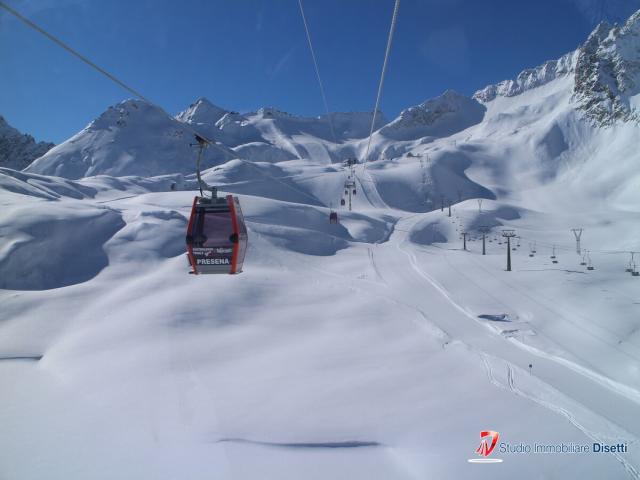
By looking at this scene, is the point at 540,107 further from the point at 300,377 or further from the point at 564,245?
the point at 300,377

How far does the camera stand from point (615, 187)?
230 feet

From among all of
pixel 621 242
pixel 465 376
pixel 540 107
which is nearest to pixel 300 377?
pixel 465 376

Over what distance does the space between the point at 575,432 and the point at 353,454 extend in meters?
5.78

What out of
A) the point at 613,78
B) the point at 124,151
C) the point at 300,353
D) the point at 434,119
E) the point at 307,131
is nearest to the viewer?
the point at 300,353

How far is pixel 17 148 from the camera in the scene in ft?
535

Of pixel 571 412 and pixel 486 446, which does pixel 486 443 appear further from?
pixel 571 412

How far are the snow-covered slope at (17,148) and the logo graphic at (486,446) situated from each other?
657ft

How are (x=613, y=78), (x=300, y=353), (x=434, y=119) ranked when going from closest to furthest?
(x=300, y=353) < (x=613, y=78) < (x=434, y=119)

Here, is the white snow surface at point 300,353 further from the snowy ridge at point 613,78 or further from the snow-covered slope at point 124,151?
the snow-covered slope at point 124,151

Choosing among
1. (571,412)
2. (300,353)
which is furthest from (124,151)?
(571,412)

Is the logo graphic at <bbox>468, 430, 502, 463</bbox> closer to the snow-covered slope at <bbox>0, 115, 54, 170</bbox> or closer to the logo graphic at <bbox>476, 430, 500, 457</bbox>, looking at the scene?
the logo graphic at <bbox>476, 430, 500, 457</bbox>

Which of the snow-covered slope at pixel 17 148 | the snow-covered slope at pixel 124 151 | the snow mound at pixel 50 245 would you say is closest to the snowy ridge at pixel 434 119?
the snow-covered slope at pixel 124 151

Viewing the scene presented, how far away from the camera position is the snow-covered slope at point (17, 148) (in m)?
158

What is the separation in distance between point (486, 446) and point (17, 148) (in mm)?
214020
